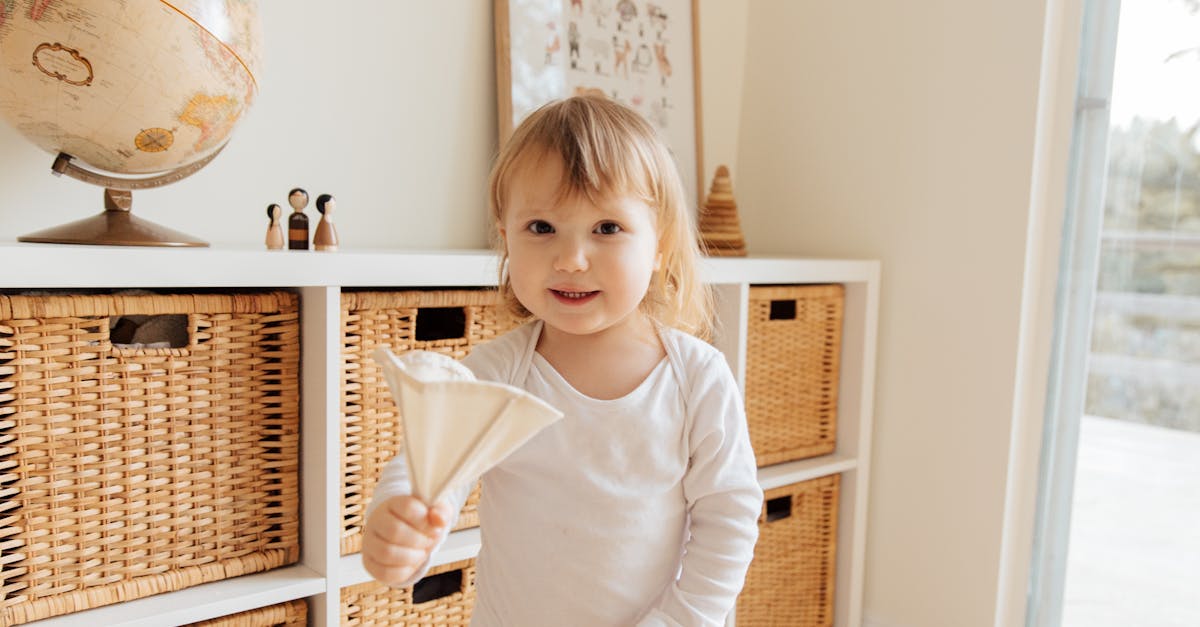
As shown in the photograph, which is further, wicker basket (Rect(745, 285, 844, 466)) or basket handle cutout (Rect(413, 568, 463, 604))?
wicker basket (Rect(745, 285, 844, 466))

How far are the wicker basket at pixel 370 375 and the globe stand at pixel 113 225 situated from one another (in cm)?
21

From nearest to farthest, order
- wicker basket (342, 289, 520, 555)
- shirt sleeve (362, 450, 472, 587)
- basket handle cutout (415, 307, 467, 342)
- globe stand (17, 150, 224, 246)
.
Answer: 1. shirt sleeve (362, 450, 472, 587)
2. globe stand (17, 150, 224, 246)
3. wicker basket (342, 289, 520, 555)
4. basket handle cutout (415, 307, 467, 342)

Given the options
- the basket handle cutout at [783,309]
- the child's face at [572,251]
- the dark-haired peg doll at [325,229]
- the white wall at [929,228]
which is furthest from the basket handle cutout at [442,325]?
the white wall at [929,228]

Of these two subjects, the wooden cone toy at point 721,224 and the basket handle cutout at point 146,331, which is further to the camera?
the wooden cone toy at point 721,224

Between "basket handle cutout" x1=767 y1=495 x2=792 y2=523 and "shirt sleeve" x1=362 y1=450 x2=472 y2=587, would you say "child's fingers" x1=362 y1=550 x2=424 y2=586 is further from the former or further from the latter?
"basket handle cutout" x1=767 y1=495 x2=792 y2=523

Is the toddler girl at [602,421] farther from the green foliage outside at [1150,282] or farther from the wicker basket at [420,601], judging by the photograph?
the green foliage outside at [1150,282]

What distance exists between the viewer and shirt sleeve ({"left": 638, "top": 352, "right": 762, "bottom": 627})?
896 millimetres

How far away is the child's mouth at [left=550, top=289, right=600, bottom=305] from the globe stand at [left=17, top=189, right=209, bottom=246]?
1.60 feet

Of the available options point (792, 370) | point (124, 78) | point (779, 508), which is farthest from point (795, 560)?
point (124, 78)

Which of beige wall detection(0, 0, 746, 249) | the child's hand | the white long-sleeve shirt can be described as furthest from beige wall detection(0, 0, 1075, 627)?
the child's hand

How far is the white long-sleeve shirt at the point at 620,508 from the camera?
0.90 m

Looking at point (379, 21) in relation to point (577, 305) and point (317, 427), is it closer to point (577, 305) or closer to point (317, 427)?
point (317, 427)

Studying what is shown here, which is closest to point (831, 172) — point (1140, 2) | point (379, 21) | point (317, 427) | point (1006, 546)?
point (1140, 2)

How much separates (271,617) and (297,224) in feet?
1.65
